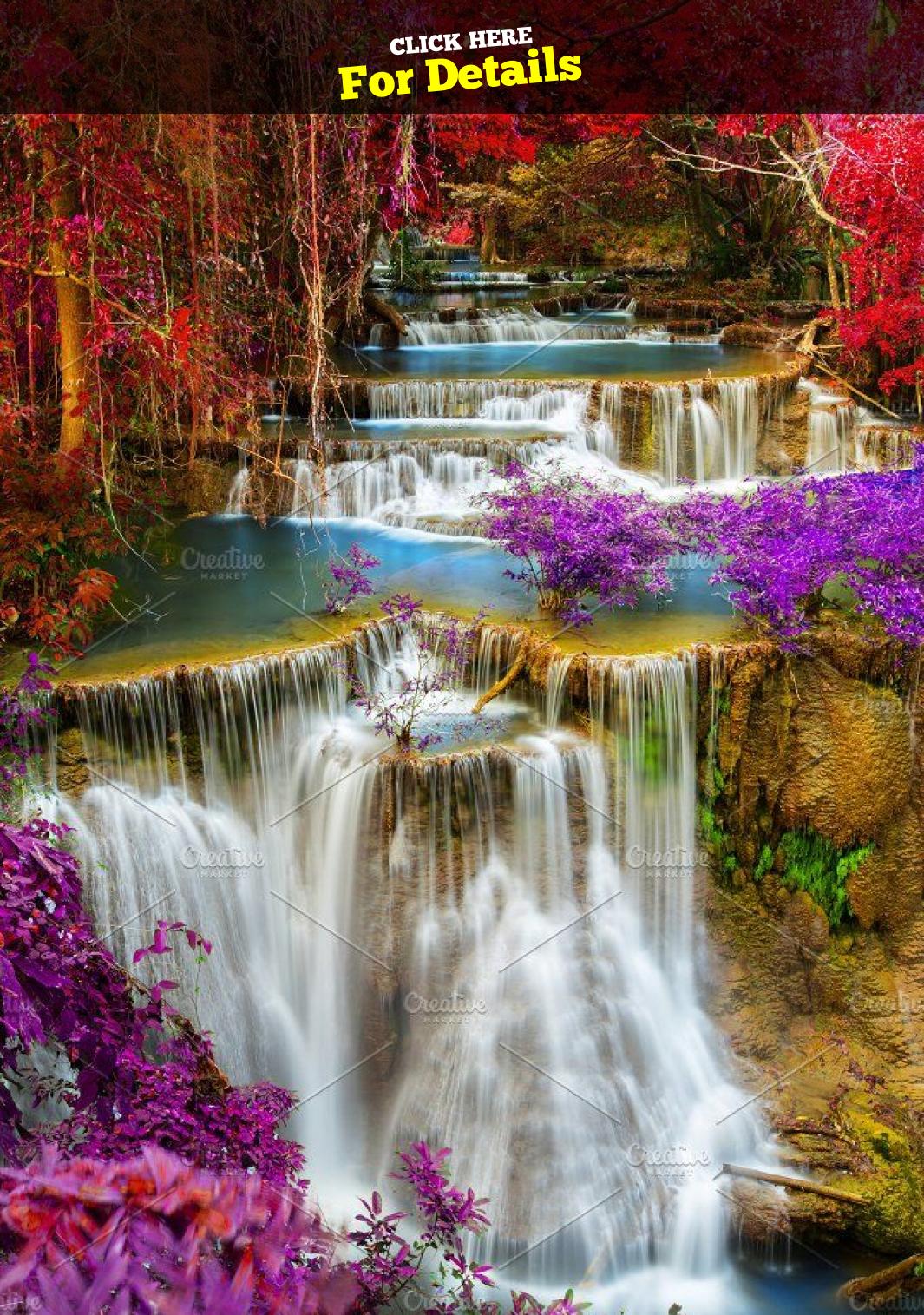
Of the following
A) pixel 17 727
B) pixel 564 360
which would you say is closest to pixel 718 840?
pixel 17 727

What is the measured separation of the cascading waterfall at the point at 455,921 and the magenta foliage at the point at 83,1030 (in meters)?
1.84

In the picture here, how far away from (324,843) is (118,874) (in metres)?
1.03

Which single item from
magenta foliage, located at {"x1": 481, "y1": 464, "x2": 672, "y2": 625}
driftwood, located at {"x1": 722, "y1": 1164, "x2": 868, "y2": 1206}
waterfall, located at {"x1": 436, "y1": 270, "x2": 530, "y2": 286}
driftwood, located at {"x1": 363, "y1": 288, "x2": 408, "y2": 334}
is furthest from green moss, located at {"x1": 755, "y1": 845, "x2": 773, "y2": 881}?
waterfall, located at {"x1": 436, "y1": 270, "x2": 530, "y2": 286}

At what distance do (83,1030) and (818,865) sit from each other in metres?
4.36

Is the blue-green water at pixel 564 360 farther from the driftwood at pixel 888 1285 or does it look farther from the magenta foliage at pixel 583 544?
the driftwood at pixel 888 1285

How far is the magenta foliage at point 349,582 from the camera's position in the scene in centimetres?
707

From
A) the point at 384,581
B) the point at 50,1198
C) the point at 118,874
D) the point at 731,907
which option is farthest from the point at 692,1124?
the point at 50,1198

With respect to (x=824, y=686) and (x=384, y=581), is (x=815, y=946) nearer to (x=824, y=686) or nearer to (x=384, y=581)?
(x=824, y=686)

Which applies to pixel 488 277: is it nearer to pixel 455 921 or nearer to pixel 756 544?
pixel 756 544

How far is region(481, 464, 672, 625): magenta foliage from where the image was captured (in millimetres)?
6730

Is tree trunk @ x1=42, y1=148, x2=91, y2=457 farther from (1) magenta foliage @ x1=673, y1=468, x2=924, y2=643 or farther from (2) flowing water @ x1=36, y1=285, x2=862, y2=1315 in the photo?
(1) magenta foliage @ x1=673, y1=468, x2=924, y2=643

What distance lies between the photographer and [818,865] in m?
6.37

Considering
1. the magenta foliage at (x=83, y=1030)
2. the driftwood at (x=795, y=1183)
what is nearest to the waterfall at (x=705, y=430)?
the driftwood at (x=795, y=1183)

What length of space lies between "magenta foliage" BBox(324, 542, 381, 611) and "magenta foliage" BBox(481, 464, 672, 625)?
84cm
